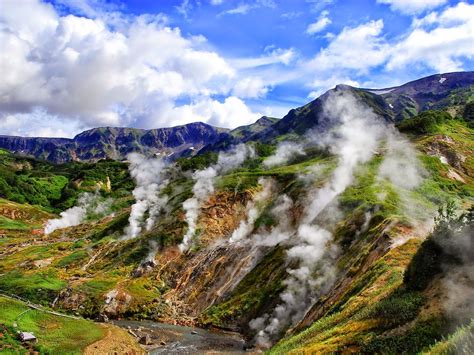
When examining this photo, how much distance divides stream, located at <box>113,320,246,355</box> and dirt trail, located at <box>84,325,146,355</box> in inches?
110

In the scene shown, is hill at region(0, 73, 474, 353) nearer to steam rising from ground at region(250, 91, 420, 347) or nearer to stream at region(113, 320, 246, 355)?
steam rising from ground at region(250, 91, 420, 347)

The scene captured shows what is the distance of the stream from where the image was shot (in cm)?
6831

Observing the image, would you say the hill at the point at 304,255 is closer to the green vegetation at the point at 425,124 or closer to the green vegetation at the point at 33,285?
the green vegetation at the point at 33,285

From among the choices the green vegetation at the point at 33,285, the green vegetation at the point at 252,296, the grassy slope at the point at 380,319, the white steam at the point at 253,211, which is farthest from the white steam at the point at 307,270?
the green vegetation at the point at 33,285

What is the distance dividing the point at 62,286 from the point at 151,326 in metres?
28.9

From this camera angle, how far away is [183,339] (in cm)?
7494

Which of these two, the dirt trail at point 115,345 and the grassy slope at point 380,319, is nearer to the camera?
the grassy slope at point 380,319

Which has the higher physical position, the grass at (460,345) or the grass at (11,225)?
the grass at (11,225)

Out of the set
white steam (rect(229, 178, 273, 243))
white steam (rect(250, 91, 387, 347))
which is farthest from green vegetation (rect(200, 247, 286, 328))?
white steam (rect(229, 178, 273, 243))

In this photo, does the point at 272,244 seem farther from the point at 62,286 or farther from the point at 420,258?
the point at 420,258

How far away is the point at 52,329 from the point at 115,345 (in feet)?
31.6

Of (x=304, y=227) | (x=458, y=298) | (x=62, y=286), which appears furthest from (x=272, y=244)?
(x=458, y=298)

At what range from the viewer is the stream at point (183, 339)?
224 ft

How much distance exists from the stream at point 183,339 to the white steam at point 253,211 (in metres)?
34.1
